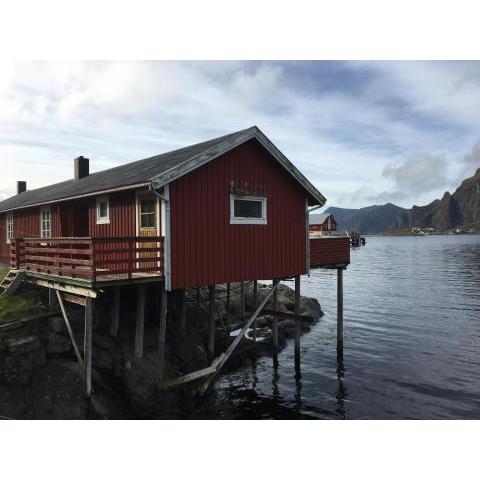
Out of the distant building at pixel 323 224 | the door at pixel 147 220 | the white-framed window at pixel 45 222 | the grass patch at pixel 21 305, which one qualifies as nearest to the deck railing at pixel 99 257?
the door at pixel 147 220

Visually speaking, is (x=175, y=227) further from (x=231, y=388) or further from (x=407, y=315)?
(x=407, y=315)

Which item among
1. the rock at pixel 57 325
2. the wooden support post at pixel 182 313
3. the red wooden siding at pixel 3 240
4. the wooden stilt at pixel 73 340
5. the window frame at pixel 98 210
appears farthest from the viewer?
the red wooden siding at pixel 3 240

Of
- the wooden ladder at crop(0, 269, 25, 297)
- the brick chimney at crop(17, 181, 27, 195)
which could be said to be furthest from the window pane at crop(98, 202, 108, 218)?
the brick chimney at crop(17, 181, 27, 195)

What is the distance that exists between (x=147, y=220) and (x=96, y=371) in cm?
505

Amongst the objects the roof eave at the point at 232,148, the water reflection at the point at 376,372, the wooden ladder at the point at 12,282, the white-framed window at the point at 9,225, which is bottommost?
the water reflection at the point at 376,372

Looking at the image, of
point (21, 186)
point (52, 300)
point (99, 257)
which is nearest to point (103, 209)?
point (99, 257)

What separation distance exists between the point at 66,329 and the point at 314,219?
88243mm

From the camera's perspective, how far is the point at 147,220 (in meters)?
14.3

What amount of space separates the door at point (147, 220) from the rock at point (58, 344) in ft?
11.0

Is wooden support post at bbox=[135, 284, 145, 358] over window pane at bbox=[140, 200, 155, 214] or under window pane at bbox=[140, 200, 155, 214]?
under

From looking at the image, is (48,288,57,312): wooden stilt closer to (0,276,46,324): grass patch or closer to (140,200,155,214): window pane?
(0,276,46,324): grass patch

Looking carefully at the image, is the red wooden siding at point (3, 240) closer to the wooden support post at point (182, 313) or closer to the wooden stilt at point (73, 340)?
the wooden stilt at point (73, 340)

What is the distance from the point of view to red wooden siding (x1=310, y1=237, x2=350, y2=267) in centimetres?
1970

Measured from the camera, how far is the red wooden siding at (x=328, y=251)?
19.7 metres
